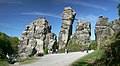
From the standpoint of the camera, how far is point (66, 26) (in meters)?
118

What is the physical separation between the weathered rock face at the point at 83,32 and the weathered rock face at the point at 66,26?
9598 mm

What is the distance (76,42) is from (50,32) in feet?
42.8

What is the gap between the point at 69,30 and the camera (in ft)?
392

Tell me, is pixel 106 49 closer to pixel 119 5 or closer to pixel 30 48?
pixel 119 5

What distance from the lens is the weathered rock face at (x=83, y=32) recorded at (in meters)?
104

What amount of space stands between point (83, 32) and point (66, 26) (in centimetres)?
1407

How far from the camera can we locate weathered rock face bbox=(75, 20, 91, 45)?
104375mm

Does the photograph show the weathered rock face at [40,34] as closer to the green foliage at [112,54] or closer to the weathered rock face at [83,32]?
the weathered rock face at [83,32]

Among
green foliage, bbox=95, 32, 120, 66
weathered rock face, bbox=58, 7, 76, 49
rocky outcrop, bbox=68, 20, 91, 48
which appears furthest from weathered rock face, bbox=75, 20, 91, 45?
green foliage, bbox=95, 32, 120, 66

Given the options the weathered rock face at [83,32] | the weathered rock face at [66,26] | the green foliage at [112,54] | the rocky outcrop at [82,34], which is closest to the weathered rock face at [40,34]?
the rocky outcrop at [82,34]

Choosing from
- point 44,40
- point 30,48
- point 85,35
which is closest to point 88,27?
point 85,35

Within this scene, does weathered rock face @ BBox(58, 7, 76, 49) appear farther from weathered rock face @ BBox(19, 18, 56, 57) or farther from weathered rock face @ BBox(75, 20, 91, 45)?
weathered rock face @ BBox(19, 18, 56, 57)

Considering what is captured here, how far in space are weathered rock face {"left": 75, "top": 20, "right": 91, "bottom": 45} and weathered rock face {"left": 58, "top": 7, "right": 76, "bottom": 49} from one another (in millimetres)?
9598

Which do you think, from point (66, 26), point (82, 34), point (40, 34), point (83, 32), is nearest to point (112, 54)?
point (40, 34)
